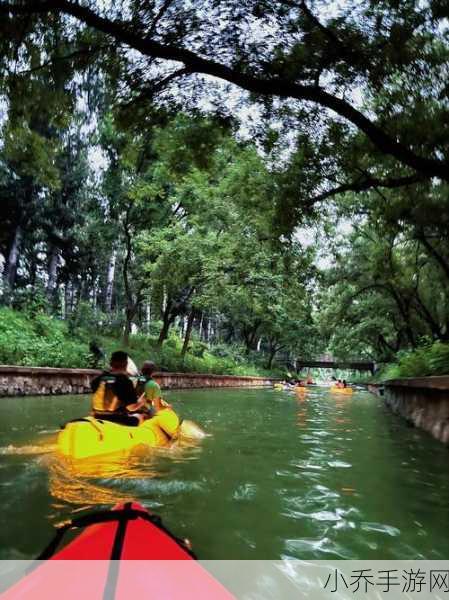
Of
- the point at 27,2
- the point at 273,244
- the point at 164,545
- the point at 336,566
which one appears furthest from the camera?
the point at 273,244

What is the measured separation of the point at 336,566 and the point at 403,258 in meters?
18.8

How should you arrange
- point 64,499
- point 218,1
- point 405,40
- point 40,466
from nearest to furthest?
point 64,499
point 40,466
point 218,1
point 405,40

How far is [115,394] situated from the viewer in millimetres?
6895

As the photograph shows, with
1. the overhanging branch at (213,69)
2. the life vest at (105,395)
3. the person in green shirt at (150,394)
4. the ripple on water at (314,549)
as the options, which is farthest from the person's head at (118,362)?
the overhanging branch at (213,69)

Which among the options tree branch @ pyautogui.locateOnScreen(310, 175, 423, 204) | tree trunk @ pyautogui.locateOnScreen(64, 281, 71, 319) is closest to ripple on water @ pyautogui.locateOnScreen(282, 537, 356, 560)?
tree branch @ pyautogui.locateOnScreen(310, 175, 423, 204)

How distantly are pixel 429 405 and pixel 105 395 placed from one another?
7.55m

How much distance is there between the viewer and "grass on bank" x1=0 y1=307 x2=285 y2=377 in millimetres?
→ 15023

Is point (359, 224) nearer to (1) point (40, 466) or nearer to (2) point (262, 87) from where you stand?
(2) point (262, 87)

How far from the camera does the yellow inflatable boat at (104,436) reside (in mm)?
5695

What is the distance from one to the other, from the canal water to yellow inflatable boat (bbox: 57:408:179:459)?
0.18 meters

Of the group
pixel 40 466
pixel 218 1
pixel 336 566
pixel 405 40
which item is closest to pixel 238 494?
pixel 336 566

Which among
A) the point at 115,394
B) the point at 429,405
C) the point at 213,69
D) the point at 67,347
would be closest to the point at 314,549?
the point at 115,394

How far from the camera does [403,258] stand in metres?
20.1

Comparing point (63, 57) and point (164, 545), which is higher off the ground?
point (63, 57)
